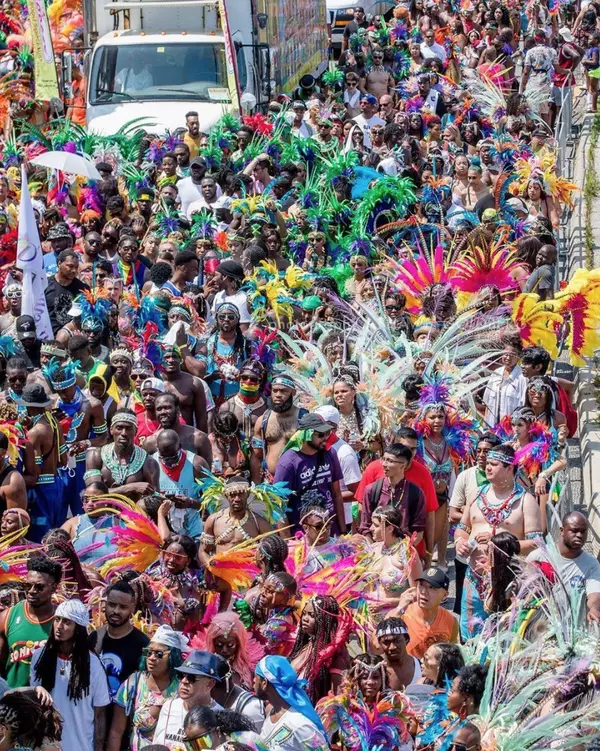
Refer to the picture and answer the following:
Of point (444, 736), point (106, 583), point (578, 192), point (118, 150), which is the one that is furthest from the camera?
point (578, 192)

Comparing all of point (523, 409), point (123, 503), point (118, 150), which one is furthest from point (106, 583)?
point (118, 150)

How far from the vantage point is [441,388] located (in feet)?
34.9

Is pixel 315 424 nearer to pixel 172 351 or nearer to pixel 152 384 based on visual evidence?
pixel 152 384

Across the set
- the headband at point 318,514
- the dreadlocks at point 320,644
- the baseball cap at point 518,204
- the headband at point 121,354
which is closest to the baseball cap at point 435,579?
→ the dreadlocks at point 320,644

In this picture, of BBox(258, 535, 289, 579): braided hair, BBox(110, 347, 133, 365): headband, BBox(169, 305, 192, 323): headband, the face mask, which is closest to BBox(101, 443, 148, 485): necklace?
the face mask

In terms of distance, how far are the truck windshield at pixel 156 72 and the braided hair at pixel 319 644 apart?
41.8ft

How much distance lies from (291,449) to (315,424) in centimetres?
21

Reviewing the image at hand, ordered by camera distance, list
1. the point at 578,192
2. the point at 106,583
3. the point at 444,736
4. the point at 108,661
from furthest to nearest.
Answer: the point at 578,192
the point at 106,583
the point at 108,661
the point at 444,736

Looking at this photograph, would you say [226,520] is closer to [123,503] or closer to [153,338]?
[123,503]

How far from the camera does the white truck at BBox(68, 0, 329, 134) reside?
62.8 feet

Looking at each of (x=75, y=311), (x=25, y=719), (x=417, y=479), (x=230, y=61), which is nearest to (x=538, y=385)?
(x=417, y=479)

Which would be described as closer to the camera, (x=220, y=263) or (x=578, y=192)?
(x=220, y=263)

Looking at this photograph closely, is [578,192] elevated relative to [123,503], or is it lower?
lower

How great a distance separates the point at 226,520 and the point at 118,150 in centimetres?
956
